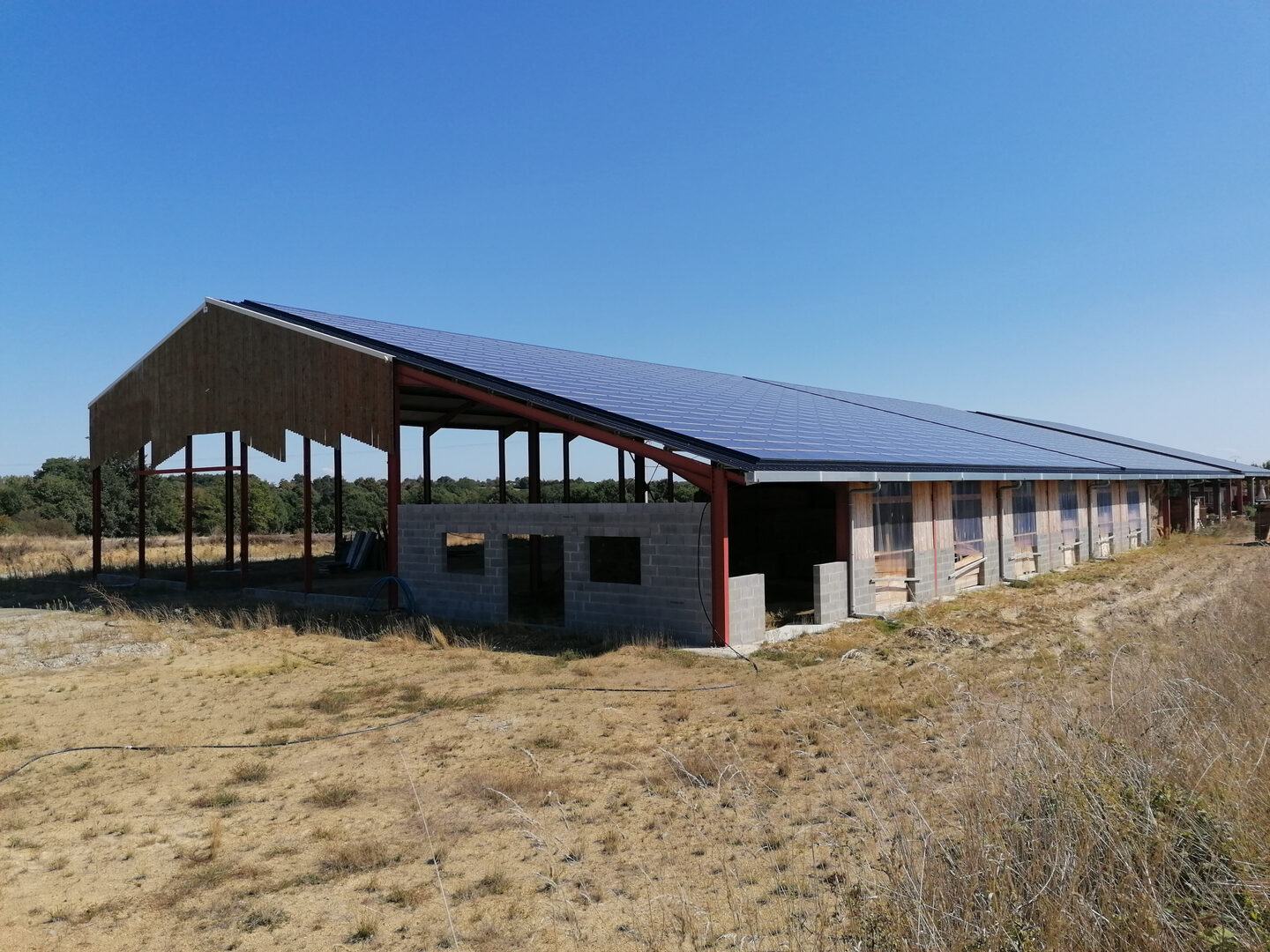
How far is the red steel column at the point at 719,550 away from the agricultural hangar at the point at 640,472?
37 mm

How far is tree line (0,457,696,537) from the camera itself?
5366 centimetres

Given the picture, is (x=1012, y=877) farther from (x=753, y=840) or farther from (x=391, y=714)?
(x=391, y=714)

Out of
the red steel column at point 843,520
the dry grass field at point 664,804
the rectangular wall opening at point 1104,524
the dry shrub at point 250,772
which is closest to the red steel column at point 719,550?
the dry grass field at point 664,804

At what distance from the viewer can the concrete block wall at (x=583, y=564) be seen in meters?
13.5

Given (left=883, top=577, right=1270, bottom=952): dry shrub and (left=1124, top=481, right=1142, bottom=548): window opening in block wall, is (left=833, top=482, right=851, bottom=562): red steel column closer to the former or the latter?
(left=883, top=577, right=1270, bottom=952): dry shrub

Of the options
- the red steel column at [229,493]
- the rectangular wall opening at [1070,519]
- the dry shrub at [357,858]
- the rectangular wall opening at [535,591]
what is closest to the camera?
the dry shrub at [357,858]

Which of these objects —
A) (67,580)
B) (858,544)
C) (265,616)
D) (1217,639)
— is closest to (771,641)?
(858,544)

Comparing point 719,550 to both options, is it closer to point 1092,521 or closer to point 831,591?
point 831,591

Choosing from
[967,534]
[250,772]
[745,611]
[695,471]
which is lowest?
[250,772]

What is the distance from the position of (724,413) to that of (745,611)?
18.4 ft

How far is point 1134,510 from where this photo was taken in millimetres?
32406

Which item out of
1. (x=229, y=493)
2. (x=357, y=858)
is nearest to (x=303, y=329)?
(x=229, y=493)

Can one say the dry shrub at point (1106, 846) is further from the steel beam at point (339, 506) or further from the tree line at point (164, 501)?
the tree line at point (164, 501)

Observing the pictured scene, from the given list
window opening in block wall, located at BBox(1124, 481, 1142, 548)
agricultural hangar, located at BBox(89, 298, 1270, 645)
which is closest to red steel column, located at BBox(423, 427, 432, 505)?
agricultural hangar, located at BBox(89, 298, 1270, 645)
